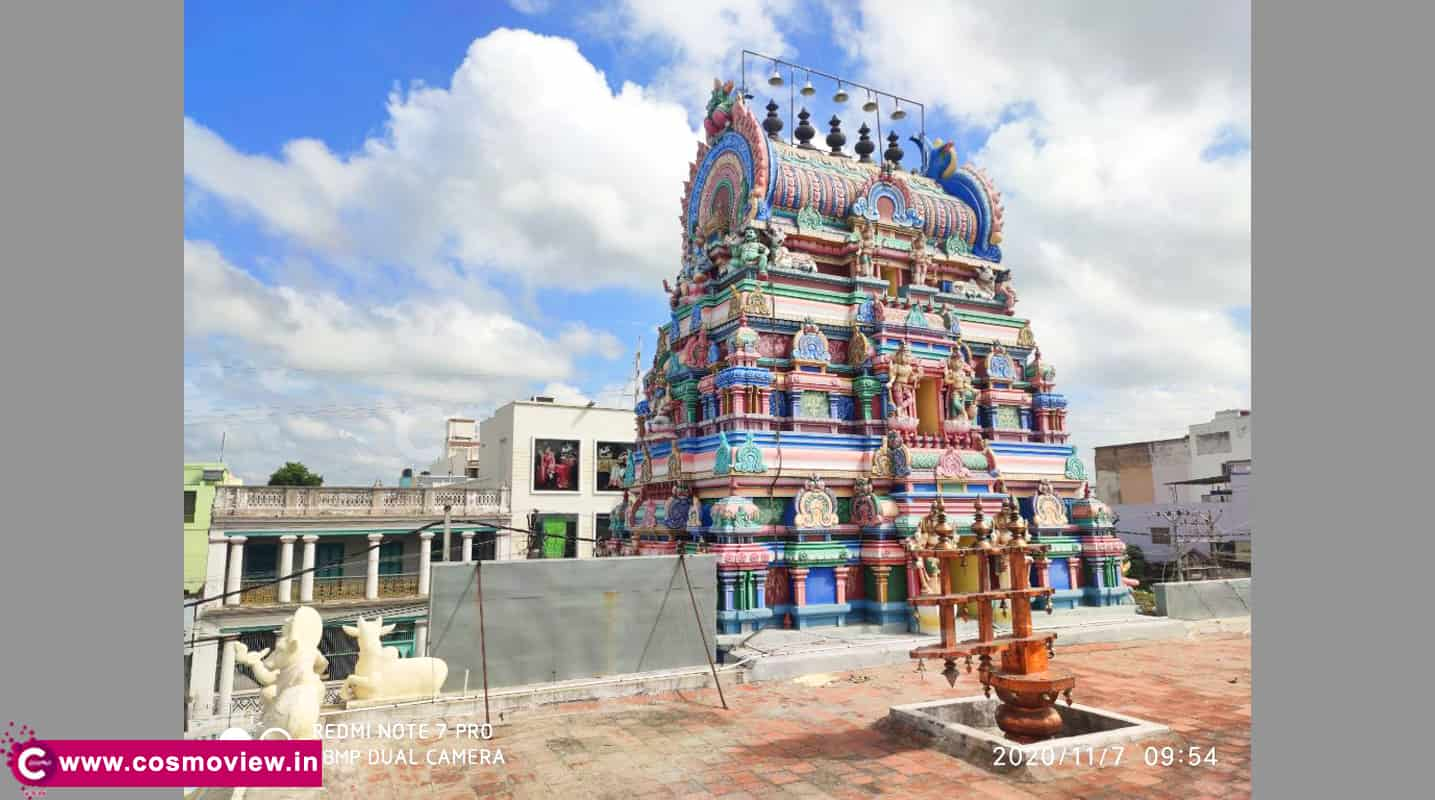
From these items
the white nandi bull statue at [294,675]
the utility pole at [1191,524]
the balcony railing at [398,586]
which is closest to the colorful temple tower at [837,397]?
the white nandi bull statue at [294,675]

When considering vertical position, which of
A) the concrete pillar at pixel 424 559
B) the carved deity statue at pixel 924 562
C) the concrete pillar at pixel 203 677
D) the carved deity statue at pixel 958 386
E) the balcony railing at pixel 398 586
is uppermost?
the carved deity statue at pixel 958 386

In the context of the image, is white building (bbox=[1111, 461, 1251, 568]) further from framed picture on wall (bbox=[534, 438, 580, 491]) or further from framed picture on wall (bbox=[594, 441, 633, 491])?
framed picture on wall (bbox=[534, 438, 580, 491])

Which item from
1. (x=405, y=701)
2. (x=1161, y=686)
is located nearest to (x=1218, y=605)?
(x=1161, y=686)

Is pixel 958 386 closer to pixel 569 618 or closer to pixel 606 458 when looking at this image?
pixel 569 618

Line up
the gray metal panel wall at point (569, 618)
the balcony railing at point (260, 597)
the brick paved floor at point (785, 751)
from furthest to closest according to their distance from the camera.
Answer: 1. the balcony railing at point (260, 597)
2. the gray metal panel wall at point (569, 618)
3. the brick paved floor at point (785, 751)

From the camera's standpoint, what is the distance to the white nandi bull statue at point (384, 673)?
9844 mm

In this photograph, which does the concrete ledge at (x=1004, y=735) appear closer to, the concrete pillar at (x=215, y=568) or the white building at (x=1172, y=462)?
the concrete pillar at (x=215, y=568)

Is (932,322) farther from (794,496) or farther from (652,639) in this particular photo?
(652,639)

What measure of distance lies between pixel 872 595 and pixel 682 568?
5.74m

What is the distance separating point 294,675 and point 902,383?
1343 cm

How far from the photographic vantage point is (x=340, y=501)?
2636 centimetres

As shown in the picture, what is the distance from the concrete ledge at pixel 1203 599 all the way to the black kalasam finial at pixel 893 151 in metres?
13.9
